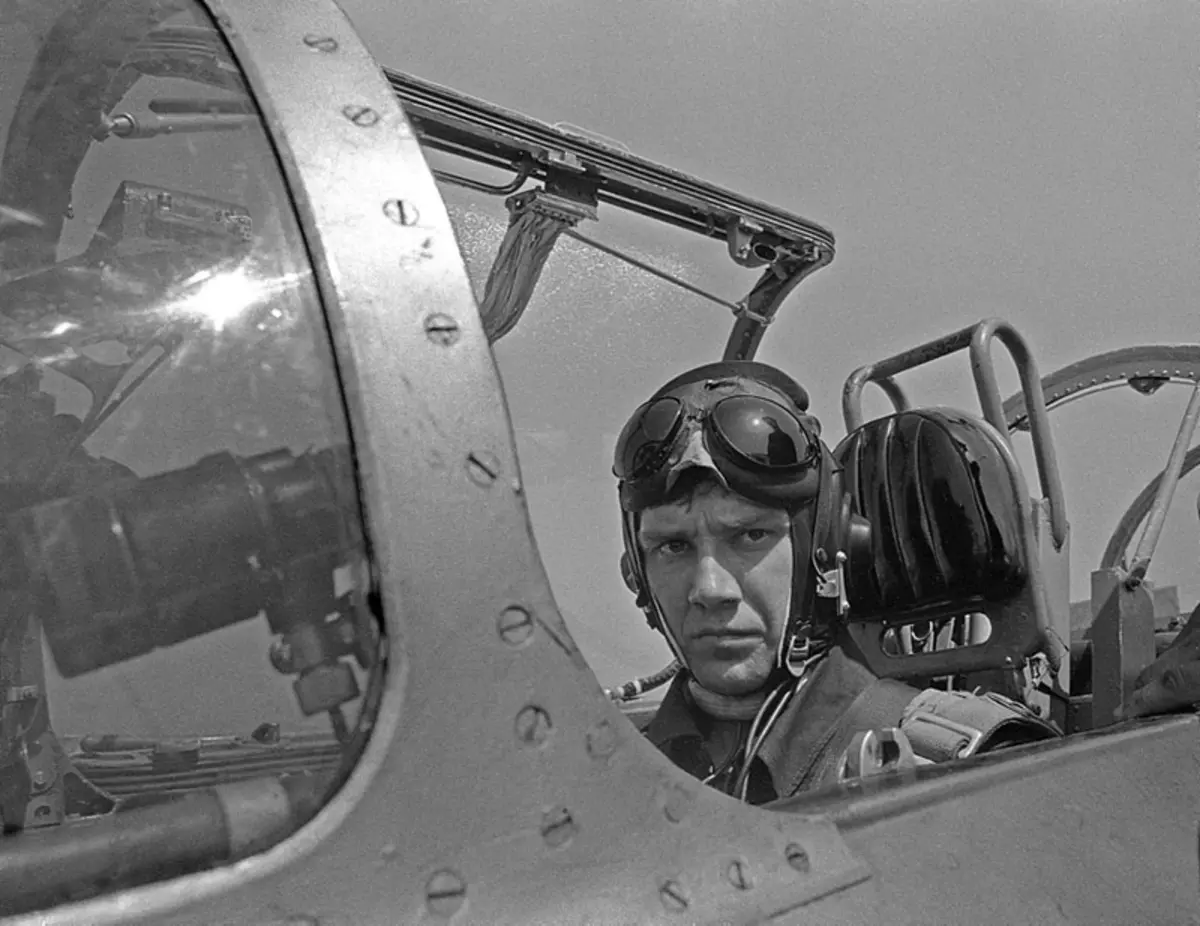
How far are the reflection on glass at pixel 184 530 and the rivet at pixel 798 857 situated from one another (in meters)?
0.28

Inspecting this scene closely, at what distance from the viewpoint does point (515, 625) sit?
1.67ft

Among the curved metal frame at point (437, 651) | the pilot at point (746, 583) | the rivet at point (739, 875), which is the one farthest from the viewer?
the pilot at point (746, 583)

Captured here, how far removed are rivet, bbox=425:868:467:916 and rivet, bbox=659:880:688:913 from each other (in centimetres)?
12

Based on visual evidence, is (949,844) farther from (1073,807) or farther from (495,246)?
(495,246)

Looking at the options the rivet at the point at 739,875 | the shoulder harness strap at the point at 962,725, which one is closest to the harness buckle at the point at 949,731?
the shoulder harness strap at the point at 962,725

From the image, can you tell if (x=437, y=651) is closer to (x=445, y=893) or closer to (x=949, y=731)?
(x=445, y=893)

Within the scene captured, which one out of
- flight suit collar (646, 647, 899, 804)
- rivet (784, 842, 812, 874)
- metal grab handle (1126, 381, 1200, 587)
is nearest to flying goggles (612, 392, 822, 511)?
flight suit collar (646, 647, 899, 804)

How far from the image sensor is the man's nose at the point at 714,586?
1329mm

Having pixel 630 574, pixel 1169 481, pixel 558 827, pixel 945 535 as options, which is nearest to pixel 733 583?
pixel 630 574

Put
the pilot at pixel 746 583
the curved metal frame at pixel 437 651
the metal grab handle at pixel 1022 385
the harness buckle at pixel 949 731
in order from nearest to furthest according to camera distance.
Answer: the curved metal frame at pixel 437 651, the harness buckle at pixel 949 731, the pilot at pixel 746 583, the metal grab handle at pixel 1022 385

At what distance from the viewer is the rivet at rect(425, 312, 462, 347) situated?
1.68ft

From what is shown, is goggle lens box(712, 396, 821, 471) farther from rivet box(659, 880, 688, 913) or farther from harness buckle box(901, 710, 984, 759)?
rivet box(659, 880, 688, 913)

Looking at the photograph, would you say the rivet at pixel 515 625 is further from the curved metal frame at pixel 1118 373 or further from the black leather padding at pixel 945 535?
the curved metal frame at pixel 1118 373

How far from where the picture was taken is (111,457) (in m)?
0.52
